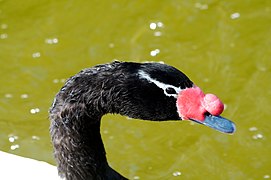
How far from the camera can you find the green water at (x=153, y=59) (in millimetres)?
6211

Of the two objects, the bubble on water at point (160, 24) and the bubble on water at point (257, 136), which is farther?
the bubble on water at point (160, 24)

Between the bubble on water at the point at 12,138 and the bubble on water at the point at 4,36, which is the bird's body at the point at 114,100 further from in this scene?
the bubble on water at the point at 4,36

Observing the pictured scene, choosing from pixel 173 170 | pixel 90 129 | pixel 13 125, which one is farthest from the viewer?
pixel 13 125

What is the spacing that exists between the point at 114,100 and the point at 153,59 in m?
2.70

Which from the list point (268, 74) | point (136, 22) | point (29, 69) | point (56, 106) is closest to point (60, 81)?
point (29, 69)

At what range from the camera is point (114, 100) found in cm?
444

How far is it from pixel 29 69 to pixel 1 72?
0.24m

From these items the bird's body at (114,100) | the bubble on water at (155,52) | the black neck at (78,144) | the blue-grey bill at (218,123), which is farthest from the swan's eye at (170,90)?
the bubble on water at (155,52)

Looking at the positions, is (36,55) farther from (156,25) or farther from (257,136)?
(257,136)

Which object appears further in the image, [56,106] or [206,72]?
[206,72]

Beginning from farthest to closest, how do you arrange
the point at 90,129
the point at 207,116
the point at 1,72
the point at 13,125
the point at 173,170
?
the point at 1,72
the point at 13,125
the point at 173,170
the point at 90,129
the point at 207,116

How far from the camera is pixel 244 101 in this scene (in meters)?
6.65

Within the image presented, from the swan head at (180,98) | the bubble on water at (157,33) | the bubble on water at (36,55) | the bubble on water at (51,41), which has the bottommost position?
the swan head at (180,98)

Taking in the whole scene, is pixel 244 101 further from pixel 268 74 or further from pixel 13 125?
pixel 13 125
